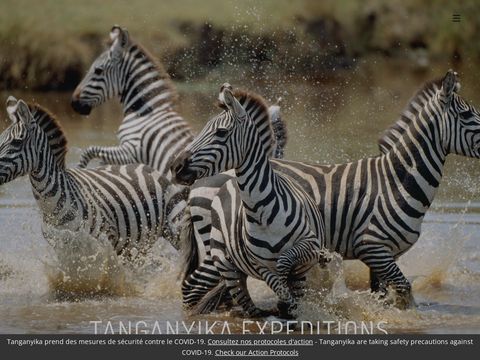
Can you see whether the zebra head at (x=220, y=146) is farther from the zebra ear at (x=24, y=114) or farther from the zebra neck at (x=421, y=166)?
the zebra ear at (x=24, y=114)

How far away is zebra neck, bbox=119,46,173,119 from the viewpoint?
40.7 feet

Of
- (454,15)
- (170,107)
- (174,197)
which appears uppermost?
(454,15)

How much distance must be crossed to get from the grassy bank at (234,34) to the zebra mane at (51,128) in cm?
1606

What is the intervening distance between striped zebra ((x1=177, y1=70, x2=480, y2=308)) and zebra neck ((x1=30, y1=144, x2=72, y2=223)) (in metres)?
1.19

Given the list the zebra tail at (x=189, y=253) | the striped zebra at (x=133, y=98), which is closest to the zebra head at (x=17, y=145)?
the zebra tail at (x=189, y=253)

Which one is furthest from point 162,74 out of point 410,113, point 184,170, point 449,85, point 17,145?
point 184,170

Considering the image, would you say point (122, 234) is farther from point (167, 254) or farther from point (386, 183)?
point (386, 183)

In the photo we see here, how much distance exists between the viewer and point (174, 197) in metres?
10.3

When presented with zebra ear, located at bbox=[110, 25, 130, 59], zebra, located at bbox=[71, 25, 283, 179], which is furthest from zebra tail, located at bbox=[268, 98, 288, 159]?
zebra ear, located at bbox=[110, 25, 130, 59]

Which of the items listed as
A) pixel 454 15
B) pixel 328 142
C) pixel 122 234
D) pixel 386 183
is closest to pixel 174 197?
pixel 122 234

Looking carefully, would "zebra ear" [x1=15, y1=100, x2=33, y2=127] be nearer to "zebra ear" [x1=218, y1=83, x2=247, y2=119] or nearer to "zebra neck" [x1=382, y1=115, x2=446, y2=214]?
"zebra ear" [x1=218, y1=83, x2=247, y2=119]

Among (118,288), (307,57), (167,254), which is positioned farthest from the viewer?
(307,57)

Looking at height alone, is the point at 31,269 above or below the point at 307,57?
below

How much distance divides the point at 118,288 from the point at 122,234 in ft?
1.72
